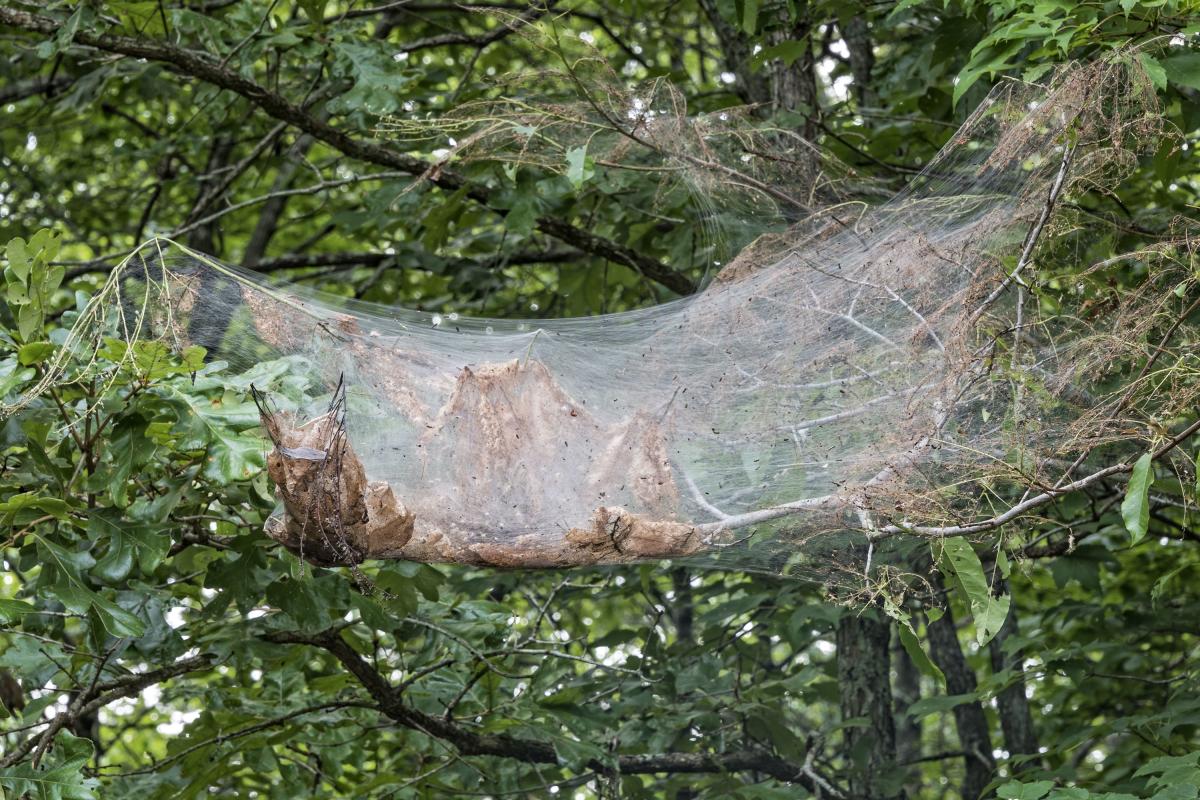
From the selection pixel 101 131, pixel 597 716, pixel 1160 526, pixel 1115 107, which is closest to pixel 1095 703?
pixel 1160 526

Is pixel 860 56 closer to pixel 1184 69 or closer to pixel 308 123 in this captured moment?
pixel 308 123

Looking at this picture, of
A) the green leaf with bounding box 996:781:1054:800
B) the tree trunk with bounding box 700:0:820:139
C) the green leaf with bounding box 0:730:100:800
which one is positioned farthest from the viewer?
the tree trunk with bounding box 700:0:820:139

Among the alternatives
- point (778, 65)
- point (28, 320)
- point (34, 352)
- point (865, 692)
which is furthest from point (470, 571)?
point (34, 352)

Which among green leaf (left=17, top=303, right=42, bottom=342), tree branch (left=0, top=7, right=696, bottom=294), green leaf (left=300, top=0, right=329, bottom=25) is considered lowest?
green leaf (left=17, top=303, right=42, bottom=342)

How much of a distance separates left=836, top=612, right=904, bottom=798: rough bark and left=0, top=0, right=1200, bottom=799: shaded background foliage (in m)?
0.01

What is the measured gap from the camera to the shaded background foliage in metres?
3.02

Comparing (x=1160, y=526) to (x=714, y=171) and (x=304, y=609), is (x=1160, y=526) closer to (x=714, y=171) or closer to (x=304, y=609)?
(x=714, y=171)

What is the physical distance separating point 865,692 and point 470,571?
1.93m

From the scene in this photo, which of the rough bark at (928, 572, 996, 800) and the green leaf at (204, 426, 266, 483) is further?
the rough bark at (928, 572, 996, 800)

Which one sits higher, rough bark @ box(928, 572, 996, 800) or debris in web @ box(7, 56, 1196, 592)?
debris in web @ box(7, 56, 1196, 592)

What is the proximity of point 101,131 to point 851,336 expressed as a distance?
5273 millimetres

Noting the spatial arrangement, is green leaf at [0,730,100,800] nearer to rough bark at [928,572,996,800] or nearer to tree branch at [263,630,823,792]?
tree branch at [263,630,823,792]

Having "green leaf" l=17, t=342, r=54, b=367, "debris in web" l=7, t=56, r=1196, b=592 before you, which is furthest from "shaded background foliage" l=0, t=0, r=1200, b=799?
"debris in web" l=7, t=56, r=1196, b=592

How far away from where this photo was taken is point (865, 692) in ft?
16.6
